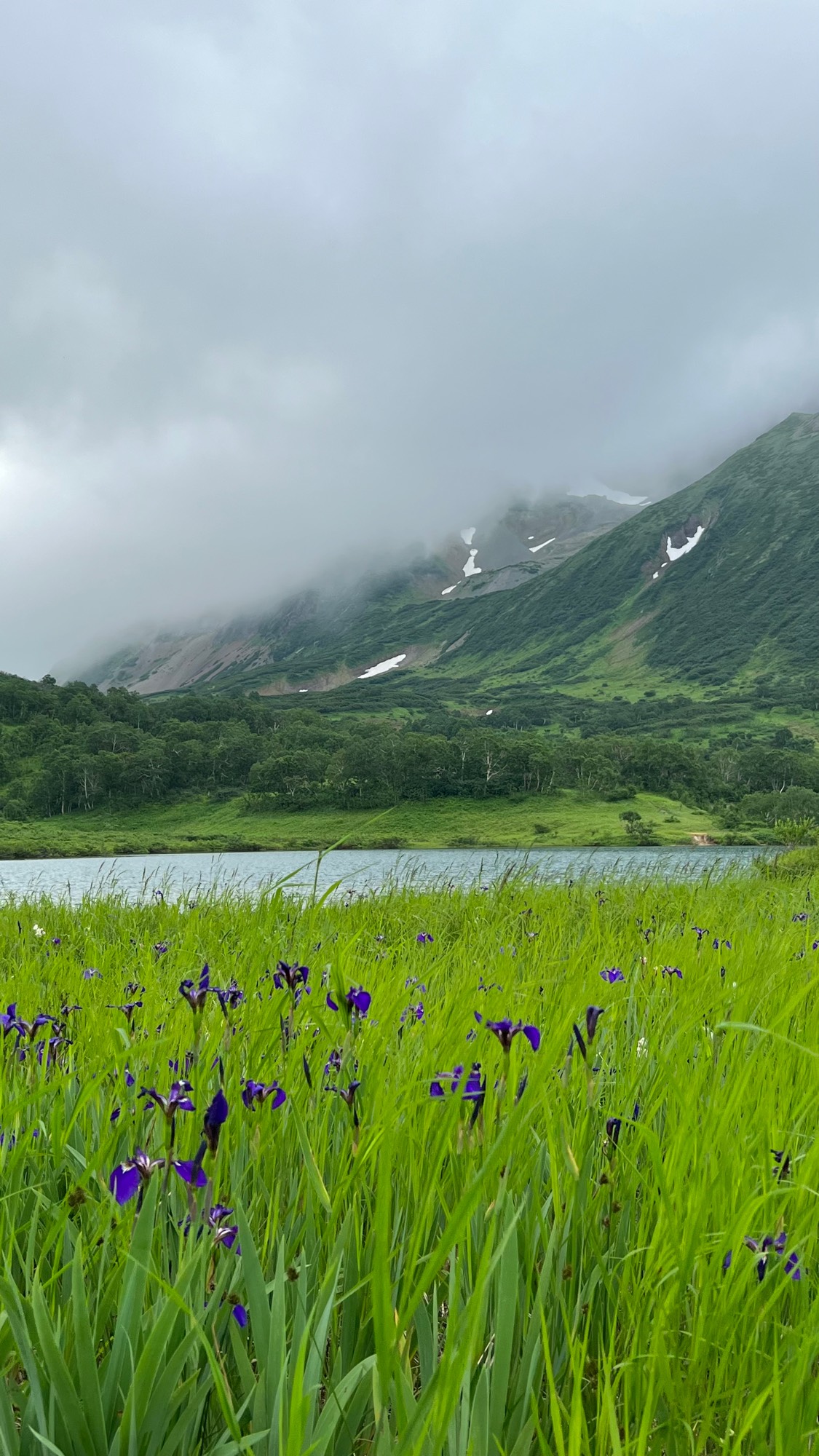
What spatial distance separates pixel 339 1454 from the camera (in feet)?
3.85

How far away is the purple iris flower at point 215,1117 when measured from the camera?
1.18 metres

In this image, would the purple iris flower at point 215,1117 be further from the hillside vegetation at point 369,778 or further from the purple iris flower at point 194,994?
the hillside vegetation at point 369,778

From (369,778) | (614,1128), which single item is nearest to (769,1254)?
(614,1128)

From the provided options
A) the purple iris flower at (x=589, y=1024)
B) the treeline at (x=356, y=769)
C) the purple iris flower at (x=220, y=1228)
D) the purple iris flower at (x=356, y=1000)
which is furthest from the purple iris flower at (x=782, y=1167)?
the treeline at (x=356, y=769)

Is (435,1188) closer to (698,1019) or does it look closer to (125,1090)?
(125,1090)

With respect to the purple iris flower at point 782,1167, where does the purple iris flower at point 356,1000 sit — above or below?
above

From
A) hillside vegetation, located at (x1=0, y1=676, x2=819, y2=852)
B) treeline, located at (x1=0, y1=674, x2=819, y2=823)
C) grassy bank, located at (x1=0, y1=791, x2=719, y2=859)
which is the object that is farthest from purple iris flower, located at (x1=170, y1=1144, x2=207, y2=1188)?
treeline, located at (x1=0, y1=674, x2=819, y2=823)

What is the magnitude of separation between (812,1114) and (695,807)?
111m

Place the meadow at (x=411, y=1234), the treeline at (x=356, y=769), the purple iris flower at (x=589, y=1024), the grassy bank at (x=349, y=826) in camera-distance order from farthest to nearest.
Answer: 1. the treeline at (x=356, y=769)
2. the grassy bank at (x=349, y=826)
3. the purple iris flower at (x=589, y=1024)
4. the meadow at (x=411, y=1234)

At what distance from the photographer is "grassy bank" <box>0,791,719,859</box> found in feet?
303

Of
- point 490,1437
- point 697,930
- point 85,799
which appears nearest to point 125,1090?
point 490,1437

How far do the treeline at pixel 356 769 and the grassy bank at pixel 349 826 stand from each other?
3.72 metres

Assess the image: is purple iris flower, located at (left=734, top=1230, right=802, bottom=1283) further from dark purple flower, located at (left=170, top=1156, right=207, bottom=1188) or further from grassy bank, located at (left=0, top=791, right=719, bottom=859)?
grassy bank, located at (left=0, top=791, right=719, bottom=859)

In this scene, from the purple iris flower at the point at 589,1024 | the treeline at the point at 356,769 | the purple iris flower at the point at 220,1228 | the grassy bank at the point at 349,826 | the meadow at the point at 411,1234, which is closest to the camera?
the meadow at the point at 411,1234
